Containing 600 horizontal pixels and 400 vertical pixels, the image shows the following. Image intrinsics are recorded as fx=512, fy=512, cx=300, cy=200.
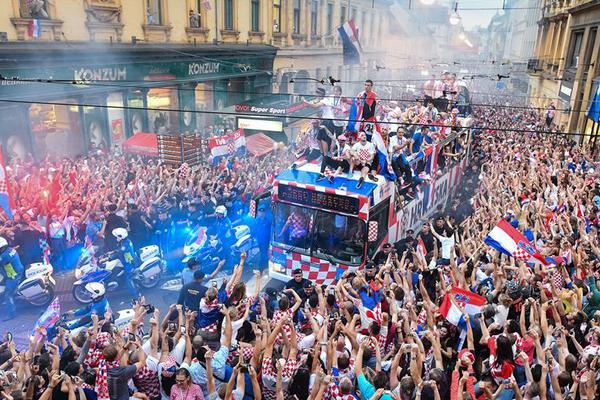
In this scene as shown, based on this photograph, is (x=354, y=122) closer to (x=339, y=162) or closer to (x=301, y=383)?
(x=339, y=162)

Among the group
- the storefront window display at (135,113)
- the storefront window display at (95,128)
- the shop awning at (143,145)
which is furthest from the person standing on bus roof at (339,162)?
the storefront window display at (135,113)

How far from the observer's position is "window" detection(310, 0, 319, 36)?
31.4 m

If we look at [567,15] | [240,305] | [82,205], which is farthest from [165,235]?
[567,15]

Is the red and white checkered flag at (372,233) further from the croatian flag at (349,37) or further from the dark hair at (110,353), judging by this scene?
the croatian flag at (349,37)

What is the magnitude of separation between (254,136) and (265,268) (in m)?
7.27

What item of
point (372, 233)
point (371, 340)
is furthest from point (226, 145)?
point (371, 340)

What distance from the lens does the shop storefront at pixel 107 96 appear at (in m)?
14.8

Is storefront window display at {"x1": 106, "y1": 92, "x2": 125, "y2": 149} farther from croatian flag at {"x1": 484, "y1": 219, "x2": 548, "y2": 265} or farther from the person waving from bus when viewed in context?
croatian flag at {"x1": 484, "y1": 219, "x2": 548, "y2": 265}

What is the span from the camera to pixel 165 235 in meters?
10.9

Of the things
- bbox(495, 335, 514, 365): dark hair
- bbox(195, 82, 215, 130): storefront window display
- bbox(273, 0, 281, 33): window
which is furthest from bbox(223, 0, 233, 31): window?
bbox(495, 335, 514, 365): dark hair

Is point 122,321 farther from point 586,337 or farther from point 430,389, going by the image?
point 586,337

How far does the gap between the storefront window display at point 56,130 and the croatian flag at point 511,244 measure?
13713 millimetres

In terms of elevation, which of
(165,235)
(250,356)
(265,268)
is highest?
(250,356)

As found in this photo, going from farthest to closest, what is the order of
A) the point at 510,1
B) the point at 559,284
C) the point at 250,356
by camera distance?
the point at 510,1 → the point at 559,284 → the point at 250,356
